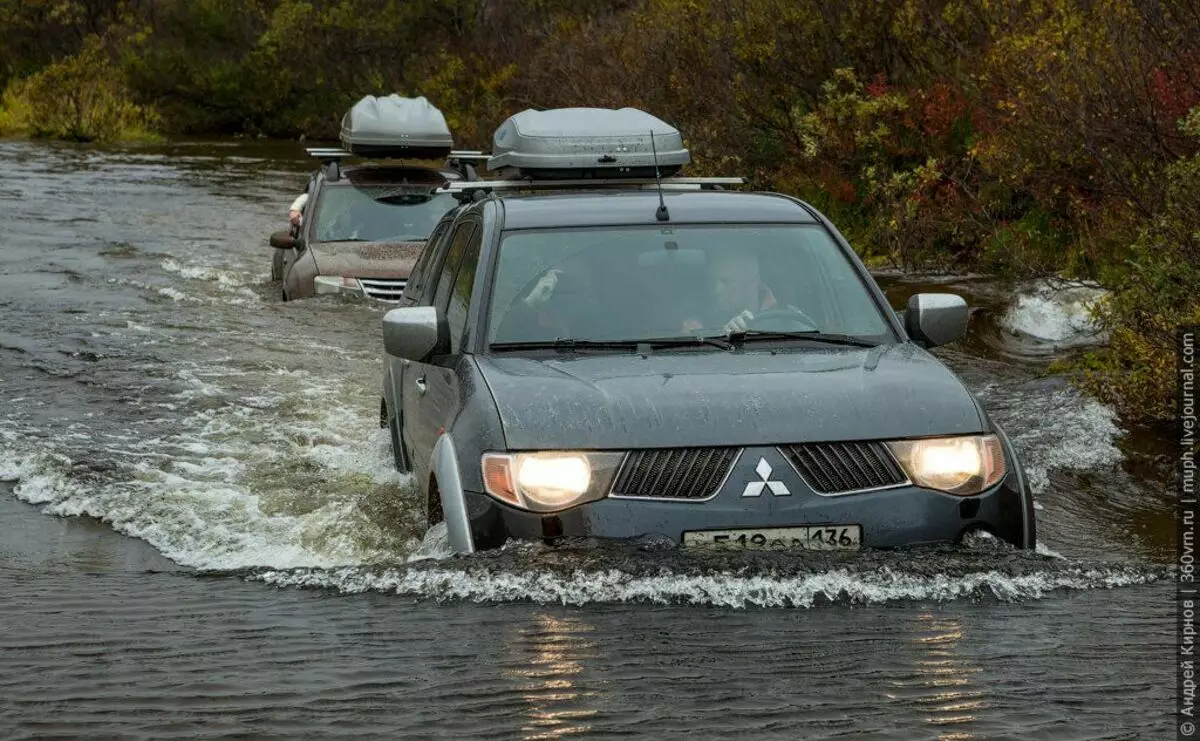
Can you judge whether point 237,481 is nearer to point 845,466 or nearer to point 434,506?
point 434,506

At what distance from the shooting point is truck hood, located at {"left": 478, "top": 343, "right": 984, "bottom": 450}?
568cm

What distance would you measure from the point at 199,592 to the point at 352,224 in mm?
10224

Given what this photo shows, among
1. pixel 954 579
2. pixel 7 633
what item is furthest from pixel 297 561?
pixel 954 579

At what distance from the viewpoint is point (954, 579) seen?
558 centimetres

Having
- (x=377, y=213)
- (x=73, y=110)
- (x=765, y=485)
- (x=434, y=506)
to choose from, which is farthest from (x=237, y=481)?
(x=73, y=110)

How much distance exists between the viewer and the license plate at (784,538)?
Result: 559 centimetres

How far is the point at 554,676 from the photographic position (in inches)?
186

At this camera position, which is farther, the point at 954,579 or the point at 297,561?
the point at 297,561

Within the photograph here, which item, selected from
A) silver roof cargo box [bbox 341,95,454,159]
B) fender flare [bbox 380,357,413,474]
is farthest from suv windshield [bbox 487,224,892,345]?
silver roof cargo box [bbox 341,95,454,159]

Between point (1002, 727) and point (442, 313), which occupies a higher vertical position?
point (442, 313)

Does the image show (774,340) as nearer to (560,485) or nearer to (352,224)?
(560,485)

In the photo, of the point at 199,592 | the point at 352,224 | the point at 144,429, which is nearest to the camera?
the point at 199,592

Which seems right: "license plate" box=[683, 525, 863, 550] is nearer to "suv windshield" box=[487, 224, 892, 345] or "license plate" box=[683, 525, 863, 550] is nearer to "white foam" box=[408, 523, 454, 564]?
"white foam" box=[408, 523, 454, 564]

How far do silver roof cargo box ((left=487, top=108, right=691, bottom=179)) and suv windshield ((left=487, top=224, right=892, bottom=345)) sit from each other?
2.31 meters
